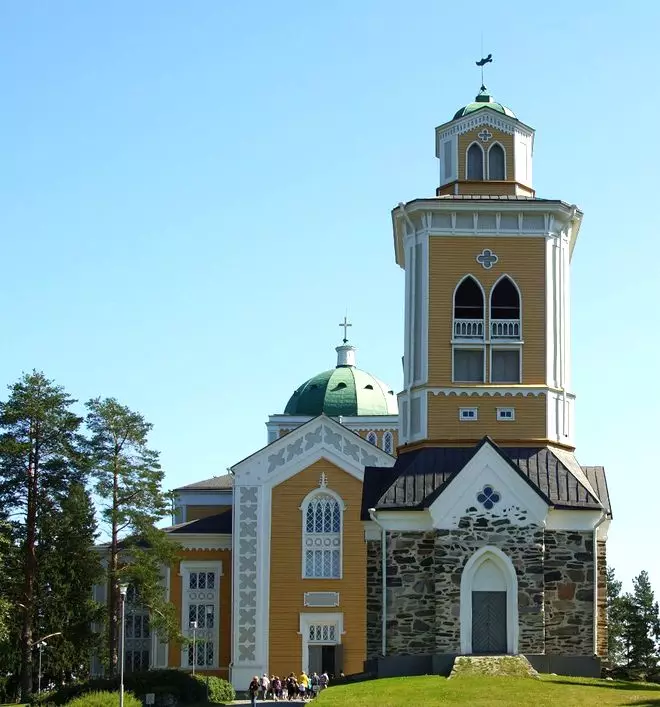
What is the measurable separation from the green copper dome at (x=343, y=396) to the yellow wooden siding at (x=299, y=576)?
1699cm

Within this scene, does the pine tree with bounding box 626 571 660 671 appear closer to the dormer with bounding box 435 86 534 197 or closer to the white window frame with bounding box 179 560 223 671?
the white window frame with bounding box 179 560 223 671

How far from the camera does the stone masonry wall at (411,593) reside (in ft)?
117

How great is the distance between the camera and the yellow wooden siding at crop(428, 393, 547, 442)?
3853 centimetres

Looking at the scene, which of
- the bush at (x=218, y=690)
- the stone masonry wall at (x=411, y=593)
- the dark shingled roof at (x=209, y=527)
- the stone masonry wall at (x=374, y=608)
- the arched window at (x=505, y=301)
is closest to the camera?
the stone masonry wall at (x=411, y=593)

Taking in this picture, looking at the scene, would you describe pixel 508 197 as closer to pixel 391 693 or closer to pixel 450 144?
pixel 450 144

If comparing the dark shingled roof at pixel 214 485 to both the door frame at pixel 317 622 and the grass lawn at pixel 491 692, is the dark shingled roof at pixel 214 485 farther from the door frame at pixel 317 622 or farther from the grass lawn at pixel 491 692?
the grass lawn at pixel 491 692

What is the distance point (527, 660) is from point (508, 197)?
13.3m

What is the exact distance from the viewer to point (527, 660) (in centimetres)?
3428

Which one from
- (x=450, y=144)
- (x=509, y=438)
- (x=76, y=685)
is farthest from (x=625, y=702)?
(x=76, y=685)

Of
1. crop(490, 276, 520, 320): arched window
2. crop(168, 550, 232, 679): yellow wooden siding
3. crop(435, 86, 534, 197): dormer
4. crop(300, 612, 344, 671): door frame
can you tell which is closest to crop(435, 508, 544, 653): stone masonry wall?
crop(490, 276, 520, 320): arched window

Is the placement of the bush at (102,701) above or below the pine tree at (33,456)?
below

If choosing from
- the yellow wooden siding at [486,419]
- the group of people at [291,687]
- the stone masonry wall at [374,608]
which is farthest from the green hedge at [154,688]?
the yellow wooden siding at [486,419]

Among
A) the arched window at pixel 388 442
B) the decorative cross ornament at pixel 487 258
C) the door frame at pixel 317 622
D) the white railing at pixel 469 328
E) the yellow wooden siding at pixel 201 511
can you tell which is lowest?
the door frame at pixel 317 622

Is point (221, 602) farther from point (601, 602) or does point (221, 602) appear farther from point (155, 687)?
point (601, 602)
